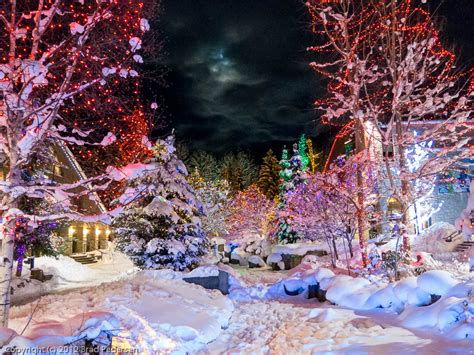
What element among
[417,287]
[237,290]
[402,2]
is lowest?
[237,290]

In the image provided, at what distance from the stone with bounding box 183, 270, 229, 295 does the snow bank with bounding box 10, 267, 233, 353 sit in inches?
97.8

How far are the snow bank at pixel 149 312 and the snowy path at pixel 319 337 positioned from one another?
422 mm

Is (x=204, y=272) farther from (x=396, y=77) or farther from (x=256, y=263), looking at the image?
(x=256, y=263)

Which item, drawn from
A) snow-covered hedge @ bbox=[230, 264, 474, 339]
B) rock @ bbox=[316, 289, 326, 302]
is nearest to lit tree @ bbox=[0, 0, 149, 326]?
snow-covered hedge @ bbox=[230, 264, 474, 339]

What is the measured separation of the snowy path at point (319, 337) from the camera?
22.0 ft

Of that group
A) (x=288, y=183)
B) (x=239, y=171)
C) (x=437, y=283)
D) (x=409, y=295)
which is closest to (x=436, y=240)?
(x=288, y=183)

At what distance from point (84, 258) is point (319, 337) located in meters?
23.6

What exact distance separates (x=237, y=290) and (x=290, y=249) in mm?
13175

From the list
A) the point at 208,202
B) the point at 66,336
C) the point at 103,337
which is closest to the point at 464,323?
the point at 103,337

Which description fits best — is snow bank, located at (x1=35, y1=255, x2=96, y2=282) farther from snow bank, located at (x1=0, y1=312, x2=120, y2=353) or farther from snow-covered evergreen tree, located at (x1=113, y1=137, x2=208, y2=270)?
snow bank, located at (x1=0, y1=312, x2=120, y2=353)

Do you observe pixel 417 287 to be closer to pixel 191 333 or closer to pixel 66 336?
pixel 191 333

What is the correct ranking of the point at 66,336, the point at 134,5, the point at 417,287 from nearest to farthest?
the point at 66,336 → the point at 134,5 → the point at 417,287

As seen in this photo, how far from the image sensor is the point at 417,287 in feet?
30.0

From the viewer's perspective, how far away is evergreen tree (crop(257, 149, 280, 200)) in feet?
178
